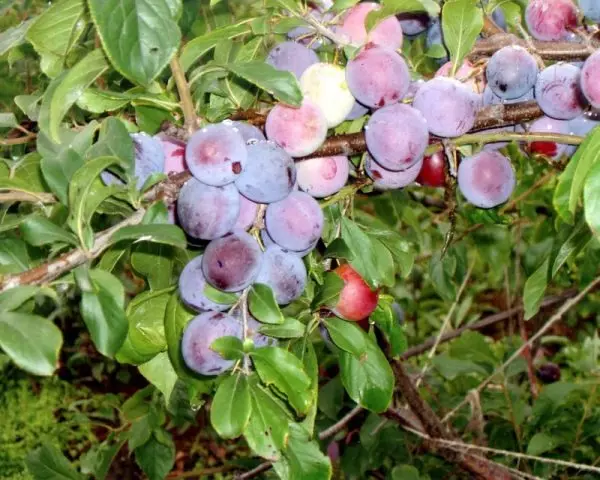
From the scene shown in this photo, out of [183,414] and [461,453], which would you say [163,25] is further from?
[183,414]

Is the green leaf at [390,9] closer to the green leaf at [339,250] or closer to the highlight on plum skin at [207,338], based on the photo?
the green leaf at [339,250]

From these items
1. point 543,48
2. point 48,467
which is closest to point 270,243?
point 543,48

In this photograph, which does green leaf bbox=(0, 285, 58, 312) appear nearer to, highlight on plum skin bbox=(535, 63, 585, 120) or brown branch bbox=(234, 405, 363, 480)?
highlight on plum skin bbox=(535, 63, 585, 120)

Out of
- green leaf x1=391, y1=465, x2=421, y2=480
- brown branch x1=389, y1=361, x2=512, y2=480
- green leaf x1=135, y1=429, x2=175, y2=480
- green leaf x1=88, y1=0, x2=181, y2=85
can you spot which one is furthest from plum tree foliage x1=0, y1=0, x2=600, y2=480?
green leaf x1=135, y1=429, x2=175, y2=480

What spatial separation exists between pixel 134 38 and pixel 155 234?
150mm

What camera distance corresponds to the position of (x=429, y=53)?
2.77 ft

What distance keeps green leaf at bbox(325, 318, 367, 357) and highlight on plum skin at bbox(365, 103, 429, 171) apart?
18 centimetres

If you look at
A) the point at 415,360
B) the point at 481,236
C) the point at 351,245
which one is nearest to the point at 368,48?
the point at 351,245

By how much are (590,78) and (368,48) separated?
0.21 metres

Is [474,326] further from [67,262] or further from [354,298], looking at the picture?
[67,262]

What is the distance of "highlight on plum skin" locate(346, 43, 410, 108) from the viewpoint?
675mm

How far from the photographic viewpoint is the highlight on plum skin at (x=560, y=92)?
2.29 feet

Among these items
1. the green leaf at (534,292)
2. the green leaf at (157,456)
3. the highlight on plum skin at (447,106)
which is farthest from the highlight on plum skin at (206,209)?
the green leaf at (157,456)

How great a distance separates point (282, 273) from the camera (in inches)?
26.0
